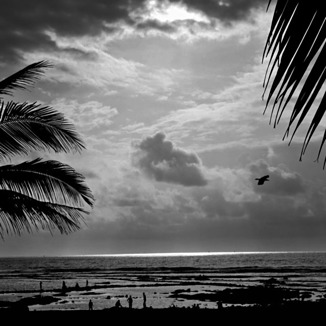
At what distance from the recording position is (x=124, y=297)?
4269cm

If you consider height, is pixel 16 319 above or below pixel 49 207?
below

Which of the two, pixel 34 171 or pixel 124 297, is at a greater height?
pixel 34 171

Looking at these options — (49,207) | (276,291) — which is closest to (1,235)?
(49,207)

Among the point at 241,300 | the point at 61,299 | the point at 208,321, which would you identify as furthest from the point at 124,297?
the point at 208,321

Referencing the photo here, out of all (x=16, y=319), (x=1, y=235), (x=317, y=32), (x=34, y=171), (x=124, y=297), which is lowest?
(x=124, y=297)

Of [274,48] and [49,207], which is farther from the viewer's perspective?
[49,207]

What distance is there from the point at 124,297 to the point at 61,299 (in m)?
5.81

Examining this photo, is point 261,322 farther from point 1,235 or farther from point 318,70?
point 318,70

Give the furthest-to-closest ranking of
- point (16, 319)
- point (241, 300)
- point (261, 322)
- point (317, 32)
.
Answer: point (241, 300), point (261, 322), point (16, 319), point (317, 32)

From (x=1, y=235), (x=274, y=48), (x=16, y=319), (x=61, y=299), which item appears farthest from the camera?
(x=61, y=299)

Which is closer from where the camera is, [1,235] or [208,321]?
[1,235]

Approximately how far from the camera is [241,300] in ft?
121

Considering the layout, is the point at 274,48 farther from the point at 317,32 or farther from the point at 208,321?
the point at 208,321

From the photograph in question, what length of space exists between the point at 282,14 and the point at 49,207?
5.40 meters
